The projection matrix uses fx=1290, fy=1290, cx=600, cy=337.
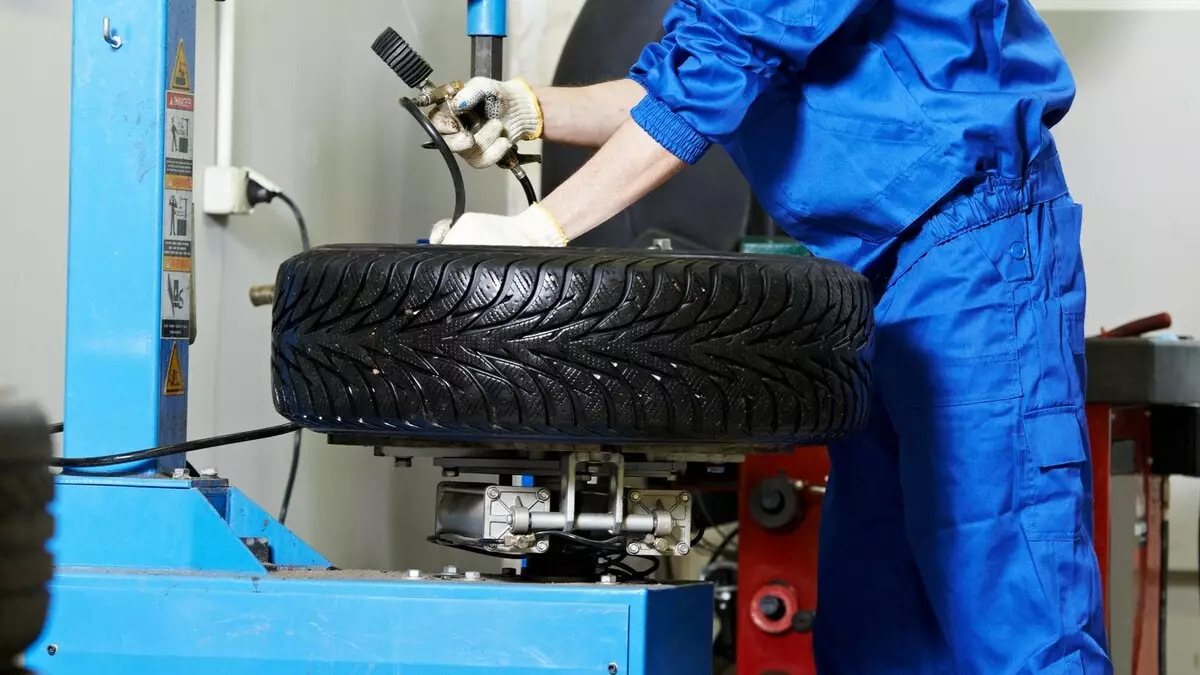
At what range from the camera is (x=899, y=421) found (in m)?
1.41

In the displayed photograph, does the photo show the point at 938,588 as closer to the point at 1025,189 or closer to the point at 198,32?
the point at 1025,189

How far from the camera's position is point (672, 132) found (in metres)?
1.19

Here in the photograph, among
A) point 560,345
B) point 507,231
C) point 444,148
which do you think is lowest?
point 560,345

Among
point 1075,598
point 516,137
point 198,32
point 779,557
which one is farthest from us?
point 779,557

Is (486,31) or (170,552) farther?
(486,31)

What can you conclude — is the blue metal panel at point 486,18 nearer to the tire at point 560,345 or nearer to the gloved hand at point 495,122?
the gloved hand at point 495,122

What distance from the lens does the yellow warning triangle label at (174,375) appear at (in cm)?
117

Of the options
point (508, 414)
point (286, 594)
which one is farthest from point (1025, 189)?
point (286, 594)

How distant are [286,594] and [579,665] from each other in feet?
0.73

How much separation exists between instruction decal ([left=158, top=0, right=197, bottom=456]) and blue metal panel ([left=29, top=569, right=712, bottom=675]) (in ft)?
0.75

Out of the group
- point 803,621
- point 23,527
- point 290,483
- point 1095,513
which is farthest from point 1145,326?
point 23,527

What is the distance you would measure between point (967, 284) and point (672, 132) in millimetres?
381

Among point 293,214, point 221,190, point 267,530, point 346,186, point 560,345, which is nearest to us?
point 560,345

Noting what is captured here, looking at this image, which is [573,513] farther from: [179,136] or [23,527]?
[23,527]
